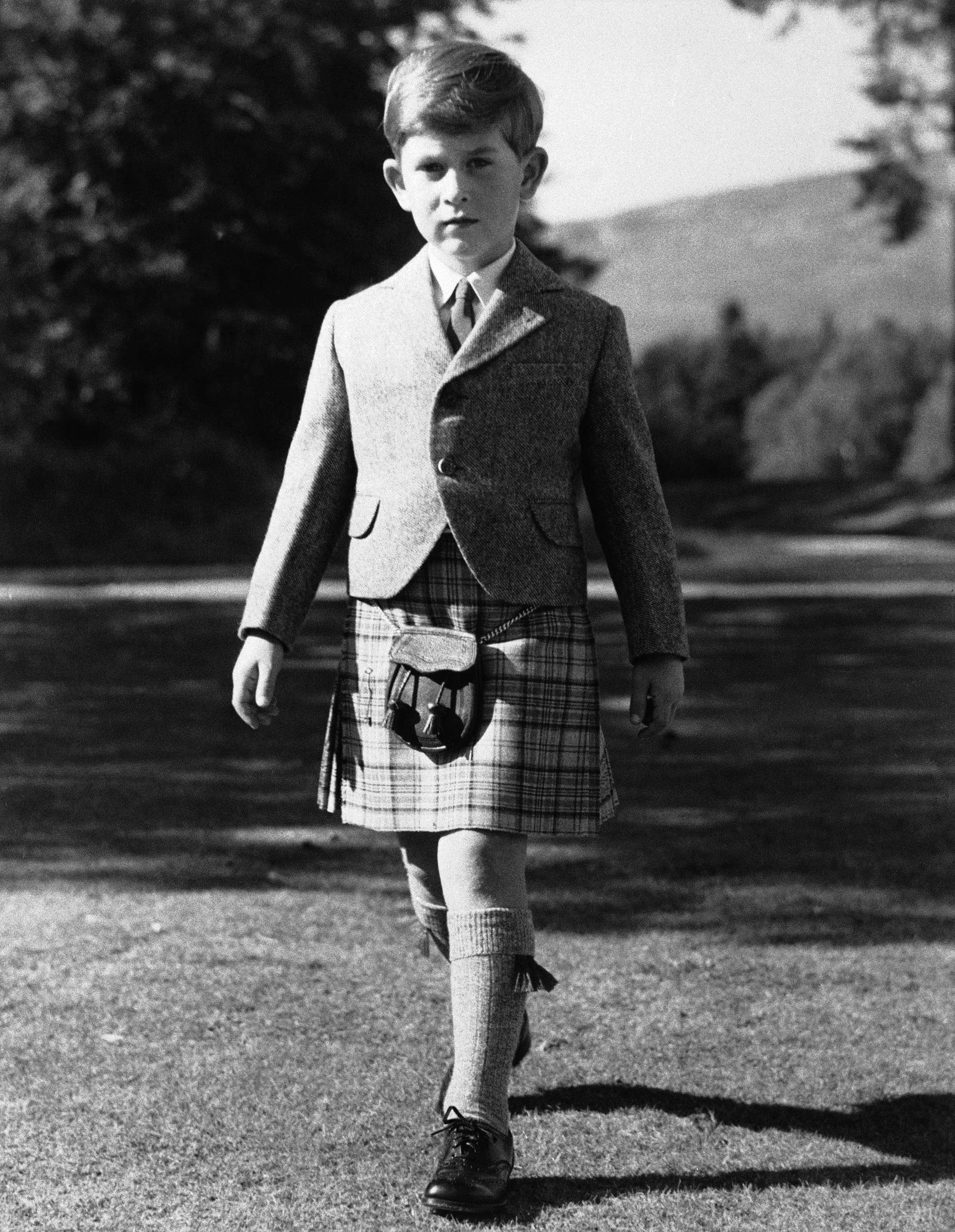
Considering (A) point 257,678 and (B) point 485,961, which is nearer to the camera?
(B) point 485,961

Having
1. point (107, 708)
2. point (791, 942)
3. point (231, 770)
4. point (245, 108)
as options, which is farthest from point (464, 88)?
point (245, 108)

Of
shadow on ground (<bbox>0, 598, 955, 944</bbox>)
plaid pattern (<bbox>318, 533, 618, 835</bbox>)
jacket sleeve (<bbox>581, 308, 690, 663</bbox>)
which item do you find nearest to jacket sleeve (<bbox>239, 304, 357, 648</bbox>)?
plaid pattern (<bbox>318, 533, 618, 835</bbox>)

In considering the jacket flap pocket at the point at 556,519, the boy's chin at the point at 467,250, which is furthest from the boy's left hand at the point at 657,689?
the boy's chin at the point at 467,250

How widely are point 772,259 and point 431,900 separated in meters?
36.1

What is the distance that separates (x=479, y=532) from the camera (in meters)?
3.11

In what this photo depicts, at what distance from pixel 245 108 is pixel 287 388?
348cm

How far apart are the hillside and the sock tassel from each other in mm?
9679

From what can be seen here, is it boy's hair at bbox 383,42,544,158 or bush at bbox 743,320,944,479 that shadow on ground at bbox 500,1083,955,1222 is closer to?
Result: boy's hair at bbox 383,42,544,158

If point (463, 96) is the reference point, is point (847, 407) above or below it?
above

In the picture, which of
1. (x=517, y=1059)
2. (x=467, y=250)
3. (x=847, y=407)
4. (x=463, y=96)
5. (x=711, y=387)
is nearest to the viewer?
(x=463, y=96)

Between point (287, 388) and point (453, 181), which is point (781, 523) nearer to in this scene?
point (287, 388)

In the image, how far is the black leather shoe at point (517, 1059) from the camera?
3422 millimetres

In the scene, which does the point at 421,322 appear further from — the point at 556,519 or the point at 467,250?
the point at 556,519

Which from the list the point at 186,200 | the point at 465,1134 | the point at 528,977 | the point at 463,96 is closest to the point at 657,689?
the point at 528,977
